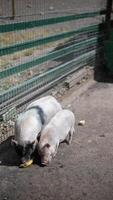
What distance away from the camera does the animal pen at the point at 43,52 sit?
4910 mm

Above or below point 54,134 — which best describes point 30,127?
Answer: above

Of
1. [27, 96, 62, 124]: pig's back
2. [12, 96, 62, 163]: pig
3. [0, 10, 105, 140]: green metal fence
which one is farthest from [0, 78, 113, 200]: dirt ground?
[0, 10, 105, 140]: green metal fence

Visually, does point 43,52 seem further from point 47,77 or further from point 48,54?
point 47,77

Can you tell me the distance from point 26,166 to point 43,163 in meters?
0.17

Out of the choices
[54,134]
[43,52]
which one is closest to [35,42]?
[43,52]

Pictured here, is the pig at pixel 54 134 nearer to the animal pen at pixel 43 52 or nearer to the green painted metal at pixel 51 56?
the animal pen at pixel 43 52

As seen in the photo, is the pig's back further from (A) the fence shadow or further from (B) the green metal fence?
(A) the fence shadow

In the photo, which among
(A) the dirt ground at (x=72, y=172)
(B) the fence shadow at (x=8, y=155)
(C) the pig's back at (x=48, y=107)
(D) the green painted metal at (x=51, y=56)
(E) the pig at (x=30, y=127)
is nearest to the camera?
(A) the dirt ground at (x=72, y=172)

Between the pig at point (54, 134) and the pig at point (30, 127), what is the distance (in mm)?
68

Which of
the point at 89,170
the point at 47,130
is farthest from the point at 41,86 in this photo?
the point at 89,170

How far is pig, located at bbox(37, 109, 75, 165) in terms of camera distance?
13.9 ft

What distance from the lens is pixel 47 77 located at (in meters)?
5.93

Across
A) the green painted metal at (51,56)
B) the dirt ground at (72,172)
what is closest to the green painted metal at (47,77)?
the green painted metal at (51,56)

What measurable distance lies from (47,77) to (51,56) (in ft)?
0.96
